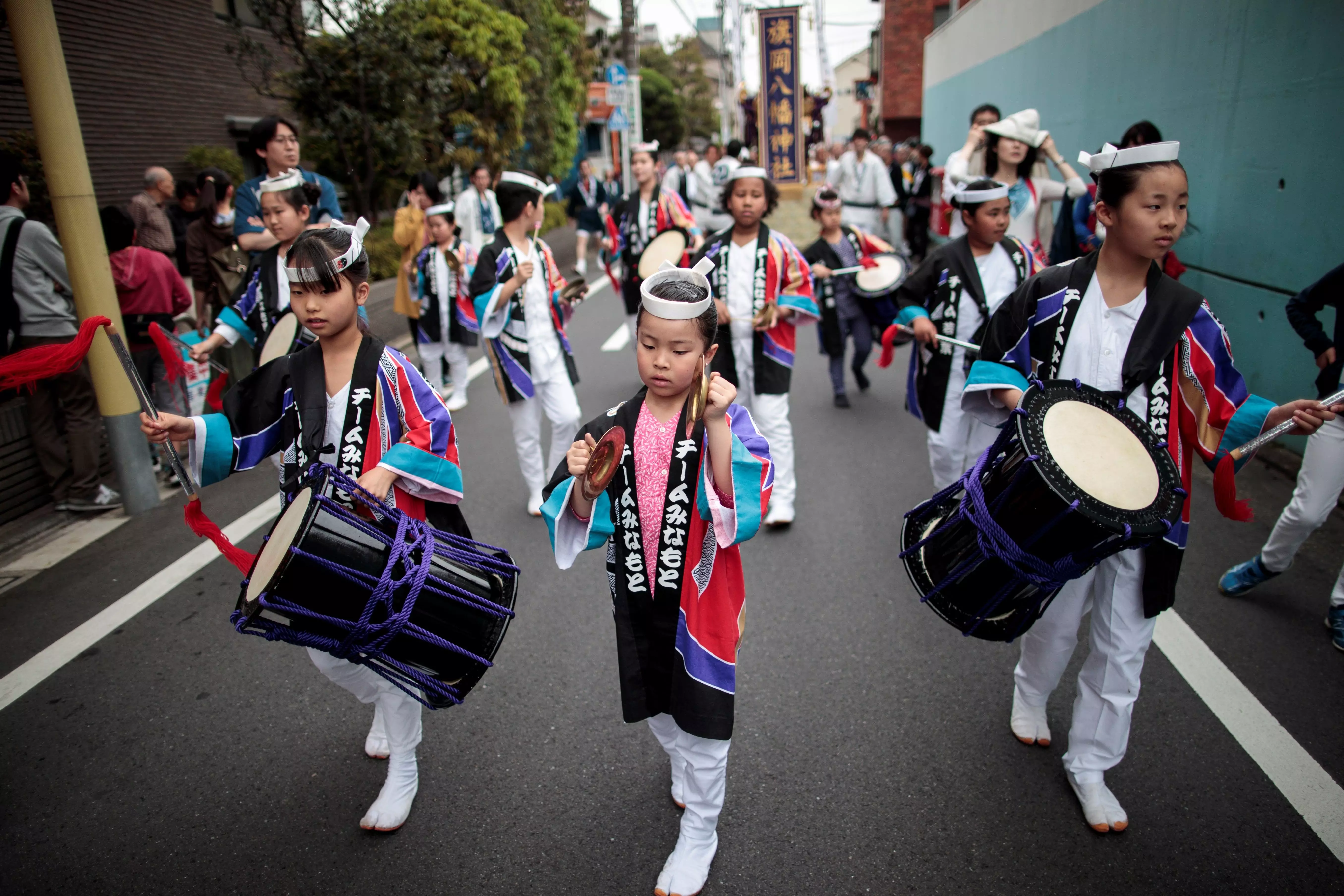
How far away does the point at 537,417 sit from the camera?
4953mm

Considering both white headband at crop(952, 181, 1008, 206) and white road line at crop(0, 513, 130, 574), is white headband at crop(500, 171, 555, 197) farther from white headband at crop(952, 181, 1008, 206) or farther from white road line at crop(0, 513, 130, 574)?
white road line at crop(0, 513, 130, 574)

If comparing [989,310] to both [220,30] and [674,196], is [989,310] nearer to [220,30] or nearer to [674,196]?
[674,196]

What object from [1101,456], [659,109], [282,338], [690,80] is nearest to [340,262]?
[282,338]

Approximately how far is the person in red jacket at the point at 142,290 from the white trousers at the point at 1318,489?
5.76 metres

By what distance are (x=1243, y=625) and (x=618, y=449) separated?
3073 mm

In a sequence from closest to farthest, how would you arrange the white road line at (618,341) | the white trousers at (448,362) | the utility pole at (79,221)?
the utility pole at (79,221) → the white trousers at (448,362) → the white road line at (618,341)

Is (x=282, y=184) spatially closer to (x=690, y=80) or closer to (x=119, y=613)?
(x=119, y=613)

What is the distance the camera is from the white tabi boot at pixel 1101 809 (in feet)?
8.18

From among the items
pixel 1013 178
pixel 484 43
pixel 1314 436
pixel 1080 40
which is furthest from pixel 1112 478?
pixel 484 43

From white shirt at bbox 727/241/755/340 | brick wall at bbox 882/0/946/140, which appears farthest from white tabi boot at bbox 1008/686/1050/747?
brick wall at bbox 882/0/946/140

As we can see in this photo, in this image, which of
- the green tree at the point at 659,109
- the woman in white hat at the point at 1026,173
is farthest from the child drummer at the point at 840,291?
the green tree at the point at 659,109

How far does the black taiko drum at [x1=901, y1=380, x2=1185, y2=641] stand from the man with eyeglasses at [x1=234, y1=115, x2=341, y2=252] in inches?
141

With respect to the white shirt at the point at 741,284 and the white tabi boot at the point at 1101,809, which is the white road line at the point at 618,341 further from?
the white tabi boot at the point at 1101,809

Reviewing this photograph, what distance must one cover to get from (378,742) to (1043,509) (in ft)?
7.47
